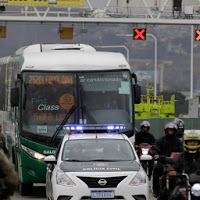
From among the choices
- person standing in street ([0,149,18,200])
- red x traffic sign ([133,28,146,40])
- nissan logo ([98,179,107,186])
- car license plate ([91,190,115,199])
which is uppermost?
person standing in street ([0,149,18,200])

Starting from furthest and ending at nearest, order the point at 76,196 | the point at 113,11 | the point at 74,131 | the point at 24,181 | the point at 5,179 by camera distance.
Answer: the point at 113,11
the point at 24,181
the point at 74,131
the point at 76,196
the point at 5,179

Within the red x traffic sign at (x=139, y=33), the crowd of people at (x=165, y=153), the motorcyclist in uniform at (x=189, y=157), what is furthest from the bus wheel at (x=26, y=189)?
the red x traffic sign at (x=139, y=33)

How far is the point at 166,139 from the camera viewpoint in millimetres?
16594

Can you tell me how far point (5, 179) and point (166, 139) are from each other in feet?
38.3

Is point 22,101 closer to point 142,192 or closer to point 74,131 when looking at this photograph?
point 74,131

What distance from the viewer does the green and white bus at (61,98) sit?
18.2 m

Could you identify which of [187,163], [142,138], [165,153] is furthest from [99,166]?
[142,138]

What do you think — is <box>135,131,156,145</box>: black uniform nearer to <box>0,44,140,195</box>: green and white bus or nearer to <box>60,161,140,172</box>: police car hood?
<box>0,44,140,195</box>: green and white bus

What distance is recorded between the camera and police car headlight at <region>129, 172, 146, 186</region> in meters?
→ 13.1

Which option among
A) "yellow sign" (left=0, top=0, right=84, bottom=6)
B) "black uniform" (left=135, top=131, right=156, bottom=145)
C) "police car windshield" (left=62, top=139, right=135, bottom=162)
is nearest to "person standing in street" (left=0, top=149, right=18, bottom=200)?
"police car windshield" (left=62, top=139, right=135, bottom=162)

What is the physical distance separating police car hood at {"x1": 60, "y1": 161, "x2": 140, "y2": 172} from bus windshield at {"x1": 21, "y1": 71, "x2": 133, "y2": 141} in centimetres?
479

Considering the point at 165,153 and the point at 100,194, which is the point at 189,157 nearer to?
the point at 100,194

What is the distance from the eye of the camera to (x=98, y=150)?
554 inches

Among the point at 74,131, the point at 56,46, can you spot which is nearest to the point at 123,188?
the point at 74,131
